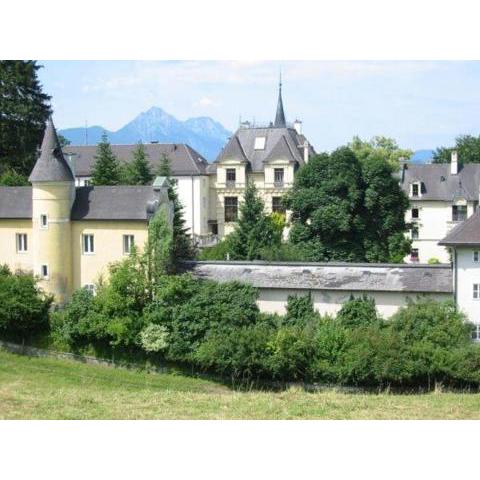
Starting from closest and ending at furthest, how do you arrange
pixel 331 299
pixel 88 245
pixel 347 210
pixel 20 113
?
pixel 331 299 → pixel 88 245 → pixel 347 210 → pixel 20 113

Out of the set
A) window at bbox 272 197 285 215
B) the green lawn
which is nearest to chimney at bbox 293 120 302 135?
window at bbox 272 197 285 215

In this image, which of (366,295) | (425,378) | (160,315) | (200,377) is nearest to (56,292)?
(160,315)

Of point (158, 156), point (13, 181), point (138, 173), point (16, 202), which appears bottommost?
point (16, 202)

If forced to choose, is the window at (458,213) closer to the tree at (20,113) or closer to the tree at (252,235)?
the tree at (252,235)

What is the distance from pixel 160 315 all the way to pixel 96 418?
13.4 meters

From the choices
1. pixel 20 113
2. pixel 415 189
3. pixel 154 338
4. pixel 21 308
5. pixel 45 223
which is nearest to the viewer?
pixel 154 338

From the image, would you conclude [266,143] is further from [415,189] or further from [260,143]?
[415,189]

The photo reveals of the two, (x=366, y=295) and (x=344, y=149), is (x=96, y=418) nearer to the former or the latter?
(x=366, y=295)

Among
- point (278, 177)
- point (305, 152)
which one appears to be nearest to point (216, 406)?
point (278, 177)

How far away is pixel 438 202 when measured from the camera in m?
49.5

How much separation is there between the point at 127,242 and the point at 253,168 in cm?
1977

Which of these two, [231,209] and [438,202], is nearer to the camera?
[231,209]

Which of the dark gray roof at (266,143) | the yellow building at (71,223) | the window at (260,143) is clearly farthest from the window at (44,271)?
the window at (260,143)

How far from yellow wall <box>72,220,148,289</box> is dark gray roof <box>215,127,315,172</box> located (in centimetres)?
1909
